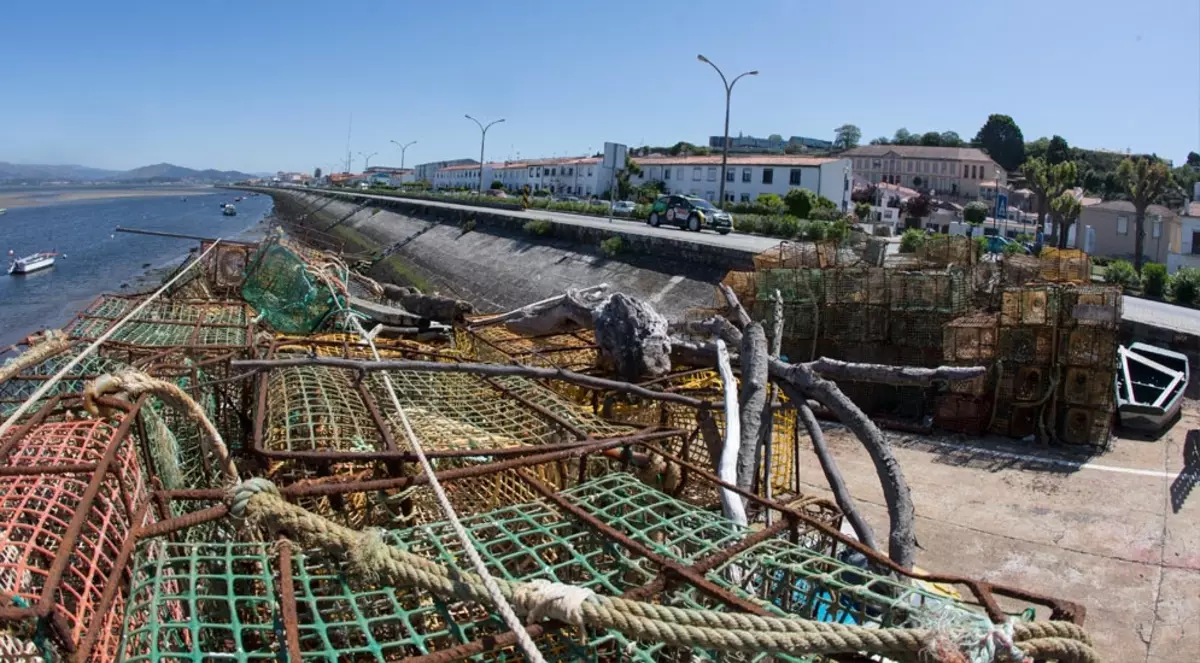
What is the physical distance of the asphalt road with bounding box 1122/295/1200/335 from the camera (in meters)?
13.7

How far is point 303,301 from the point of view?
26.1 feet

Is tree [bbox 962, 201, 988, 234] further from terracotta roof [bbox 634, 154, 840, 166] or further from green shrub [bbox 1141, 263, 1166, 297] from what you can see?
green shrub [bbox 1141, 263, 1166, 297]

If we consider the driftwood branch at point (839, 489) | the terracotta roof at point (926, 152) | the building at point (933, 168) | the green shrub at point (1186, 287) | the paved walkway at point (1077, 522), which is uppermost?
the terracotta roof at point (926, 152)

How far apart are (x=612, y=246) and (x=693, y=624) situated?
22.9m

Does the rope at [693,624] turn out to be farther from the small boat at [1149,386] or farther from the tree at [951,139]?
the tree at [951,139]

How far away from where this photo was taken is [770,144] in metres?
120

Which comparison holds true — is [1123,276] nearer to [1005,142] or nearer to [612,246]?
[612,246]

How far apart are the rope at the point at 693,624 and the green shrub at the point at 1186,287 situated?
2069 cm

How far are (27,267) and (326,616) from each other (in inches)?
1806

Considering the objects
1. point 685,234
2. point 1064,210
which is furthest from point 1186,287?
point 1064,210

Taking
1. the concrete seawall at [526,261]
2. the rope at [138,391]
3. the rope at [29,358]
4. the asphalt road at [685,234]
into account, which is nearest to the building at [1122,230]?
the asphalt road at [685,234]

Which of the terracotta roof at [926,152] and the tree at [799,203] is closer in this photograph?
the tree at [799,203]

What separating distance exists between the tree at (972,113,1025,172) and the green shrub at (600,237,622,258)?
8078 cm

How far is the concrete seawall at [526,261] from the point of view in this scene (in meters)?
20.5
